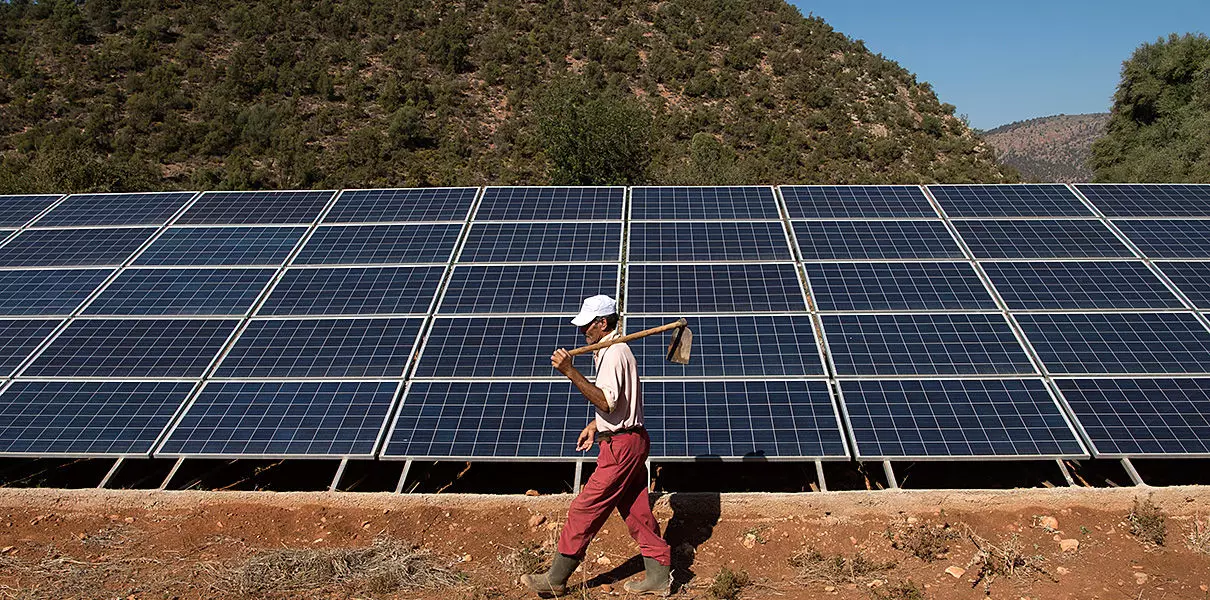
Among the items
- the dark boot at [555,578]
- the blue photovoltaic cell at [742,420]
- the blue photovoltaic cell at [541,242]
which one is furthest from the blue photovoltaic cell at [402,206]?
the dark boot at [555,578]

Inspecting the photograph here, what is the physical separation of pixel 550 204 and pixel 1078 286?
351 inches

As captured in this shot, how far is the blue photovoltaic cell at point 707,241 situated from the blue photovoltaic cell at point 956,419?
3499 millimetres

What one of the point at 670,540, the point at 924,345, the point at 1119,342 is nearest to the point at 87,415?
the point at 670,540

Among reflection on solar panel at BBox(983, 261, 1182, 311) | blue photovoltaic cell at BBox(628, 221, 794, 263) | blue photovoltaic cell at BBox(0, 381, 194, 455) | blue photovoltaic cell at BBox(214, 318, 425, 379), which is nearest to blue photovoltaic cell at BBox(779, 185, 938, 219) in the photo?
blue photovoltaic cell at BBox(628, 221, 794, 263)

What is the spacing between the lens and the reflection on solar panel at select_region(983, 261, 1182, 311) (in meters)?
11.4

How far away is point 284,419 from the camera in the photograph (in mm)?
9773

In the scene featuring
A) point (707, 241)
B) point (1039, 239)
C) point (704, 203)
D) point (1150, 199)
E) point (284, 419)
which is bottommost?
point (284, 419)

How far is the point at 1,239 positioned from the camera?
47.2 feet

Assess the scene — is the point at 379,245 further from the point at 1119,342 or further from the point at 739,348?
the point at 1119,342

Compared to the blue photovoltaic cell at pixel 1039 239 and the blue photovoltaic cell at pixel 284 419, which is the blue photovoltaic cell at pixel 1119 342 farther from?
the blue photovoltaic cell at pixel 284 419

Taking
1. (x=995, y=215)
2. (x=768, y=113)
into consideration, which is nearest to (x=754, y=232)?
(x=995, y=215)

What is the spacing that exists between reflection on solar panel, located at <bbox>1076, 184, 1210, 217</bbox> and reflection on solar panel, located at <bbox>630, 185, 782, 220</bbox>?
610cm

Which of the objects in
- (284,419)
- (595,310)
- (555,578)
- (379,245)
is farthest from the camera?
(379,245)

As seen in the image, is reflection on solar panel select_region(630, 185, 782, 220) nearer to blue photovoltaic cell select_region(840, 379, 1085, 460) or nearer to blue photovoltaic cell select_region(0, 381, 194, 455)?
blue photovoltaic cell select_region(840, 379, 1085, 460)
